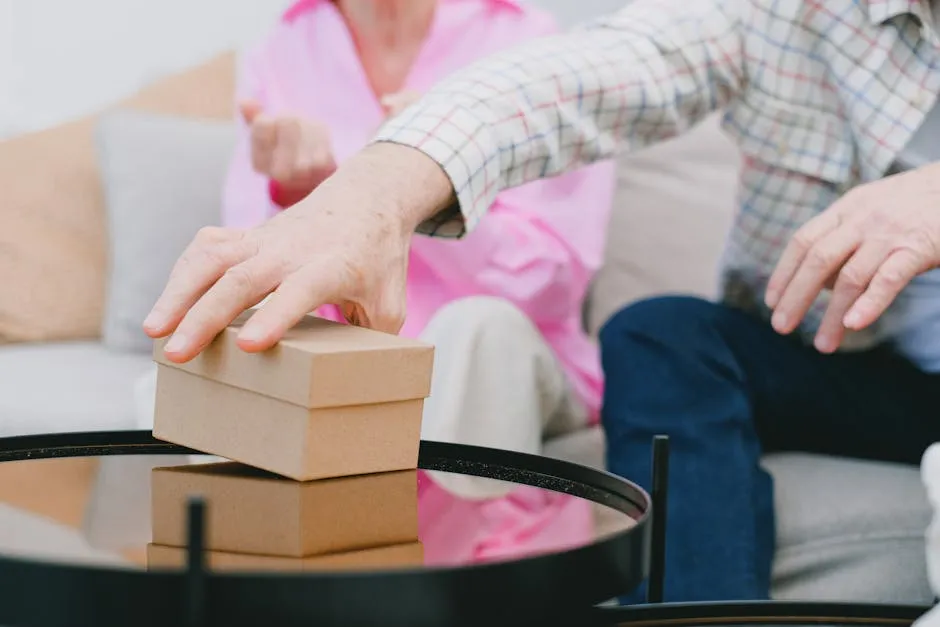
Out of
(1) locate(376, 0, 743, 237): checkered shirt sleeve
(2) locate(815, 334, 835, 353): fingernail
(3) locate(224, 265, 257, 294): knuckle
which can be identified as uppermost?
(1) locate(376, 0, 743, 237): checkered shirt sleeve

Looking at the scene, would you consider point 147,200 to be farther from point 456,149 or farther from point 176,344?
point 176,344

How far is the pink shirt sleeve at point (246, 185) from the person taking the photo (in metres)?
1.51

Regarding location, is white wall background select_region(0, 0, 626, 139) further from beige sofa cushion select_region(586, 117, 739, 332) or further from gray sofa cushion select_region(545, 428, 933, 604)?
gray sofa cushion select_region(545, 428, 933, 604)

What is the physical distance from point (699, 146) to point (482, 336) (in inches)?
24.2

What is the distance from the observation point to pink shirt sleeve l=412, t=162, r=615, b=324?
141 centimetres

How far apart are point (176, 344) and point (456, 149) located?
0.92ft

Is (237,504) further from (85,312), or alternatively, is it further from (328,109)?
(85,312)

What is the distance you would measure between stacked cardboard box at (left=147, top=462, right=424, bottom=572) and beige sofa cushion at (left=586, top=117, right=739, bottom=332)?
0.98 metres

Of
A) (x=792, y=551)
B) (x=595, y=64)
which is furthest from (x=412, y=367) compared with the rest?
(x=792, y=551)

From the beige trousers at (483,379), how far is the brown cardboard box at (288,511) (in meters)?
0.46

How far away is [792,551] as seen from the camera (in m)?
1.10

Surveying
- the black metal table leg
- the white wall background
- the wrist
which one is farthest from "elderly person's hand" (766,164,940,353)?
the white wall background

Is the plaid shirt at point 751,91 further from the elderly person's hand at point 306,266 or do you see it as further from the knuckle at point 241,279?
the knuckle at point 241,279

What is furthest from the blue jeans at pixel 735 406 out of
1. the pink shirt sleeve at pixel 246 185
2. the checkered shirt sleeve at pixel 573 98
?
the pink shirt sleeve at pixel 246 185
